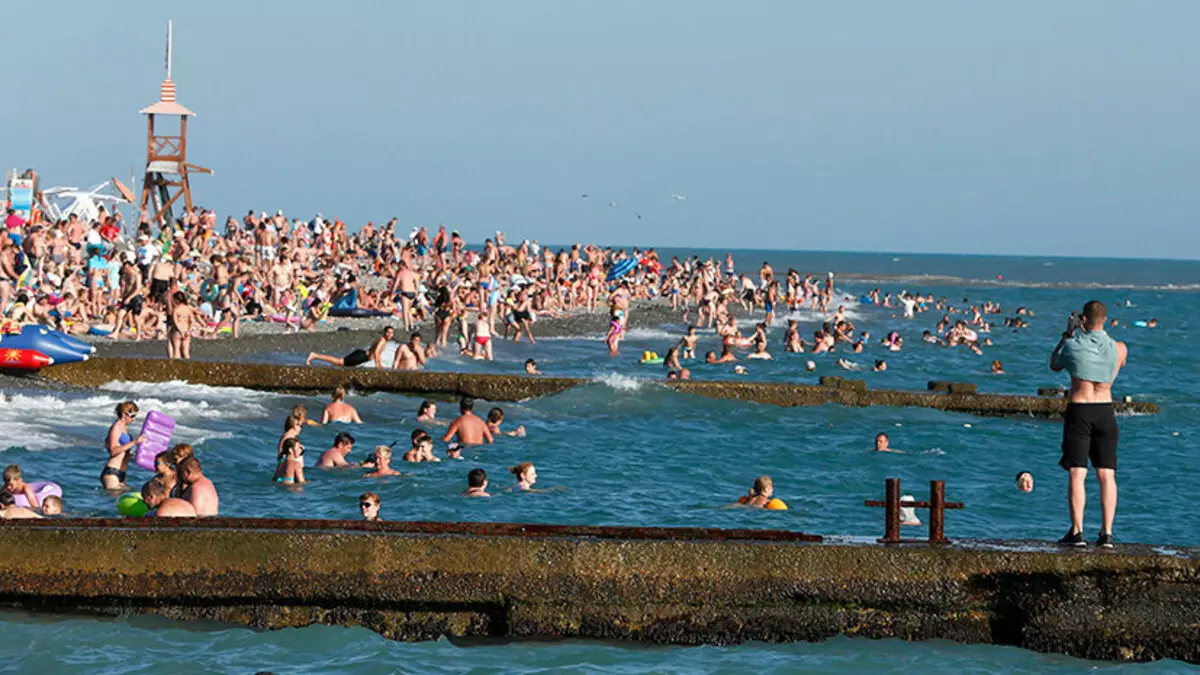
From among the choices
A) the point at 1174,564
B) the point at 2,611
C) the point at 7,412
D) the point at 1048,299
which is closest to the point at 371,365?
the point at 7,412

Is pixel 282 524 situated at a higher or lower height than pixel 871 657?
higher

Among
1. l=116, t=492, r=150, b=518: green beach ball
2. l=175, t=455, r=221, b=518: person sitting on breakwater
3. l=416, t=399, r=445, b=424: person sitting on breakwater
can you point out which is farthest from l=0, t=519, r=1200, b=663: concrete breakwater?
l=416, t=399, r=445, b=424: person sitting on breakwater

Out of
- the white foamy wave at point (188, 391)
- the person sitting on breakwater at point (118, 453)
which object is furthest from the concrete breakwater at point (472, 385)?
the person sitting on breakwater at point (118, 453)

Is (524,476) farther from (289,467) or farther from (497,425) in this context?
(497,425)

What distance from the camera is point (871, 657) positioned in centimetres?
948

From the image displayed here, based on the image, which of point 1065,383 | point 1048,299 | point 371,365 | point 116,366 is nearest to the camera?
point 116,366

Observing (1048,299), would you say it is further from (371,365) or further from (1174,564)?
(1174,564)

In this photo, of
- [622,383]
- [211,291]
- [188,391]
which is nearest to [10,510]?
[188,391]

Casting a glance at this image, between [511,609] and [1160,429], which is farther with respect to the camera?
[1160,429]

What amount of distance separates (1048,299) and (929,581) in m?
97.8

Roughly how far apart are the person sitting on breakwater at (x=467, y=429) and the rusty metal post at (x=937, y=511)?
997 centimetres

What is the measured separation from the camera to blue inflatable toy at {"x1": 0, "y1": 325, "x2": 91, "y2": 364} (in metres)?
20.2

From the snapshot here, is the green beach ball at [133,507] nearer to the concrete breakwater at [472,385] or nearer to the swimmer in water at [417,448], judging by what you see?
the swimmer in water at [417,448]

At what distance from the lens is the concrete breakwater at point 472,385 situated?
21.7 m
